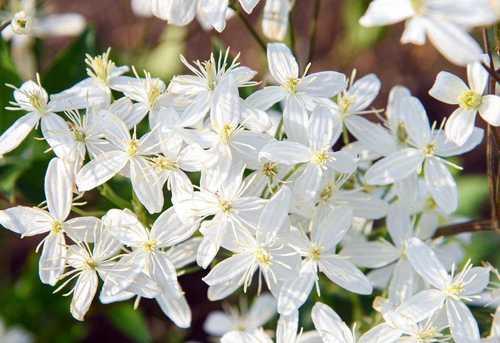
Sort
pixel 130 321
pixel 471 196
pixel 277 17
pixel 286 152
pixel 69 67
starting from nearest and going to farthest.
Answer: pixel 286 152
pixel 277 17
pixel 69 67
pixel 130 321
pixel 471 196

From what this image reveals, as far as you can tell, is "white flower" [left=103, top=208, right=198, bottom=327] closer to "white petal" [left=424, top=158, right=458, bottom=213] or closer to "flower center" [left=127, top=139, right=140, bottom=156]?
"flower center" [left=127, top=139, right=140, bottom=156]

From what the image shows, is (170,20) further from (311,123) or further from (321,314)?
(321,314)

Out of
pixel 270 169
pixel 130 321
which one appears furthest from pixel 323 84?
pixel 130 321

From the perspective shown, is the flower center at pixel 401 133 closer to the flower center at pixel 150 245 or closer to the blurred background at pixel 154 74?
the blurred background at pixel 154 74

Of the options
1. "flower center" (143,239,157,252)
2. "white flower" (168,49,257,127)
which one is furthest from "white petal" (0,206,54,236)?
"white flower" (168,49,257,127)

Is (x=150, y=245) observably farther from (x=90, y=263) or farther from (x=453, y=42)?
(x=453, y=42)
